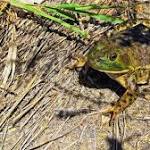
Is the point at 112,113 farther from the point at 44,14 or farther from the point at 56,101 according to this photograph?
the point at 44,14

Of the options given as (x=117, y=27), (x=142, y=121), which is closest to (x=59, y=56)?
(x=117, y=27)

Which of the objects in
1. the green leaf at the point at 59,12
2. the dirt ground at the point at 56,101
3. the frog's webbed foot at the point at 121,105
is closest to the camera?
the dirt ground at the point at 56,101

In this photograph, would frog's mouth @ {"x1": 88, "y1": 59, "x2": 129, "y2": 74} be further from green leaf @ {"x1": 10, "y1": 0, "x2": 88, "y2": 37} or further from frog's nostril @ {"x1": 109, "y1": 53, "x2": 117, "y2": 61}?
green leaf @ {"x1": 10, "y1": 0, "x2": 88, "y2": 37}

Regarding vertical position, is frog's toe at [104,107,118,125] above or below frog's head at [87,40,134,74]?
below

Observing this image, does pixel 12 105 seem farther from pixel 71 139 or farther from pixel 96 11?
pixel 96 11

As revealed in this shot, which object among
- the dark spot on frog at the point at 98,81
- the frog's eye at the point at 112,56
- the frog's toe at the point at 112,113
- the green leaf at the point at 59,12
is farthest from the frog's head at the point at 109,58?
the green leaf at the point at 59,12

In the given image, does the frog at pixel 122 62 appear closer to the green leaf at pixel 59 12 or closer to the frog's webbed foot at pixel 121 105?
the frog's webbed foot at pixel 121 105

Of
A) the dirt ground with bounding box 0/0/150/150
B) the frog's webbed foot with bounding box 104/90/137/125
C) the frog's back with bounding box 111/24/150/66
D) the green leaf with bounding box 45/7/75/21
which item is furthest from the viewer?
the green leaf with bounding box 45/7/75/21

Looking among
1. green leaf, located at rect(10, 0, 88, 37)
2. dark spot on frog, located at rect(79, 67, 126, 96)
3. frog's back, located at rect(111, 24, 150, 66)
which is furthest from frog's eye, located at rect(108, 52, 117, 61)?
green leaf, located at rect(10, 0, 88, 37)
